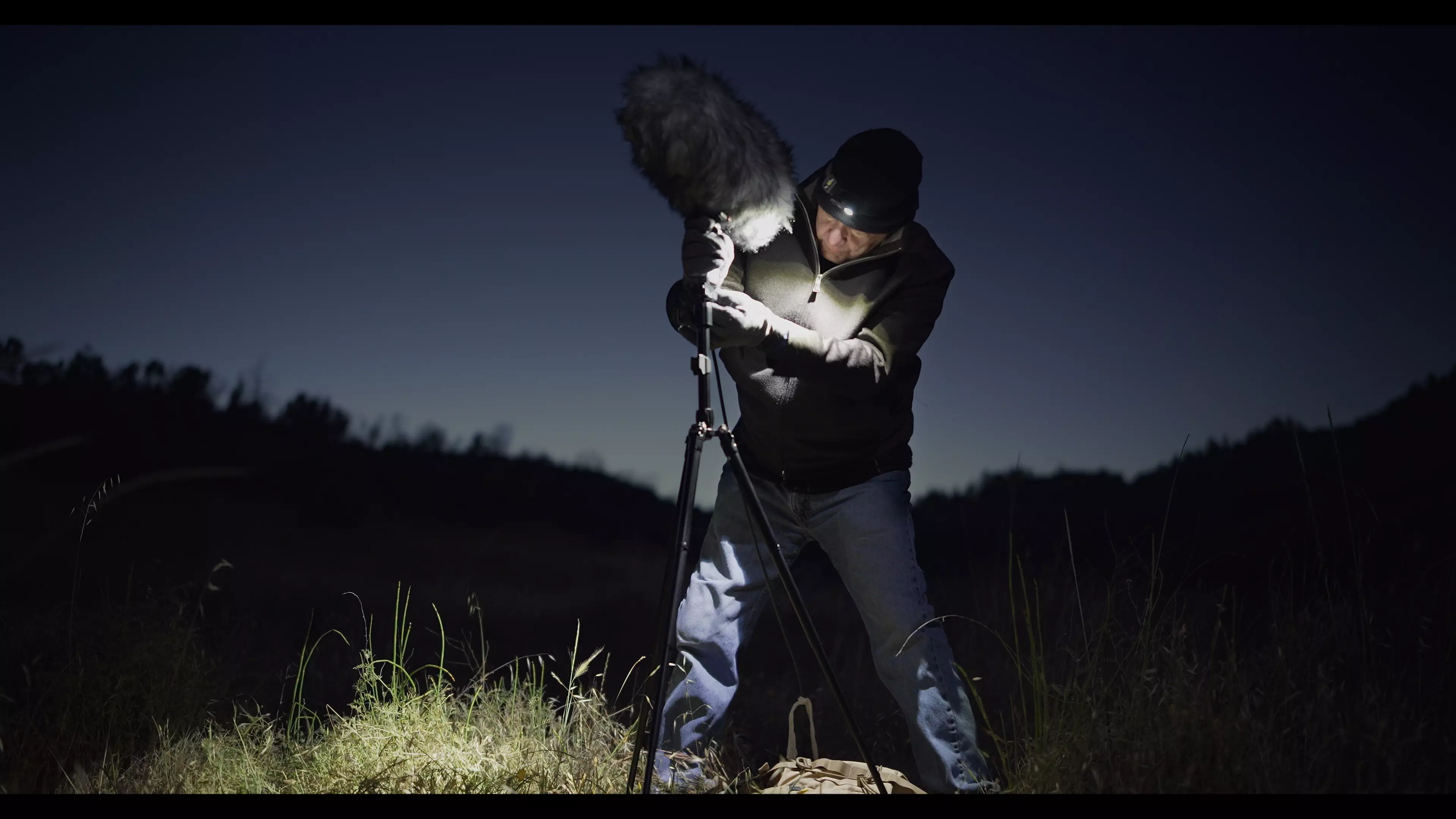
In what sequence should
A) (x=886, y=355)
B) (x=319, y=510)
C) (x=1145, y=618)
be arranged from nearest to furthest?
(x=1145, y=618)
(x=886, y=355)
(x=319, y=510)

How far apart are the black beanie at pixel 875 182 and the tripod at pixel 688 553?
61 centimetres

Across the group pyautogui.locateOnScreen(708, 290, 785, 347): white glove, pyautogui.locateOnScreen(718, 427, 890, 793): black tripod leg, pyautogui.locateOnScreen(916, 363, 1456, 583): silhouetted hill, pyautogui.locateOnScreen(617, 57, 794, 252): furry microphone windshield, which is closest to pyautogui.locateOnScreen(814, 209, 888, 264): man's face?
pyautogui.locateOnScreen(617, 57, 794, 252): furry microphone windshield

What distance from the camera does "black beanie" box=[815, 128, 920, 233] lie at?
2.41 meters

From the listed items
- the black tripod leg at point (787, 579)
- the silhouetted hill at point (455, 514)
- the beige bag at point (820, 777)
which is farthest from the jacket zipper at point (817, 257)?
the silhouetted hill at point (455, 514)

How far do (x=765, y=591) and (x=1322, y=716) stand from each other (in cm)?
157

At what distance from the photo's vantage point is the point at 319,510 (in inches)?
227

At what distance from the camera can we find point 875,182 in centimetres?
241

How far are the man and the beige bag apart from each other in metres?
0.17

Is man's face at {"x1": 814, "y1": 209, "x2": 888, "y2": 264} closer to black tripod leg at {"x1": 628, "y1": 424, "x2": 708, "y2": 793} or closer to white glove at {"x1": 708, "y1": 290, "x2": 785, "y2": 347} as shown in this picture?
white glove at {"x1": 708, "y1": 290, "x2": 785, "y2": 347}

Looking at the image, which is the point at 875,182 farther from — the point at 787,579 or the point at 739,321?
the point at 787,579

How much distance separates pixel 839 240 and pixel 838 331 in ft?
0.93

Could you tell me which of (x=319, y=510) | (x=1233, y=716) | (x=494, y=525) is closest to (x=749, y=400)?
(x=1233, y=716)

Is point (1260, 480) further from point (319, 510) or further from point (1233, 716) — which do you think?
point (319, 510)

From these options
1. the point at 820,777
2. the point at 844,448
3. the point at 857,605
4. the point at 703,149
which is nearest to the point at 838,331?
the point at 844,448
